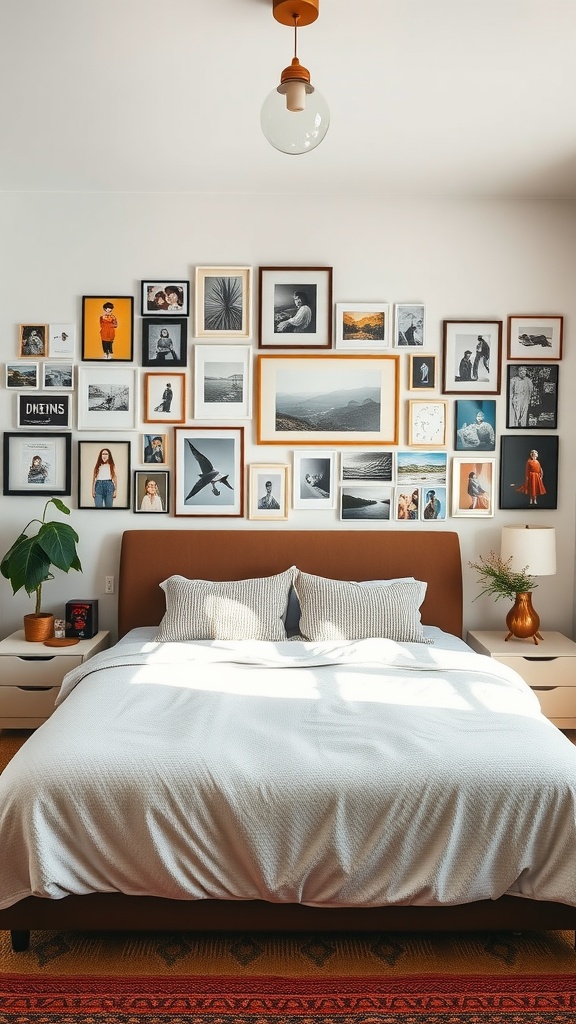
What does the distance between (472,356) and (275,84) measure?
181 cm

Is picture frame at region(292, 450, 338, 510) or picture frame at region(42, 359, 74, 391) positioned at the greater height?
picture frame at region(42, 359, 74, 391)

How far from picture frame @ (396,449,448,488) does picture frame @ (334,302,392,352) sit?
0.61 metres

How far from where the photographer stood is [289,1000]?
201 cm

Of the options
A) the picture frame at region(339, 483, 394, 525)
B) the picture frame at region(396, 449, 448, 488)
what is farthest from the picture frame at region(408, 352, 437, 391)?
the picture frame at region(339, 483, 394, 525)

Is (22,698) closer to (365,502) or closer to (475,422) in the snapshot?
(365,502)

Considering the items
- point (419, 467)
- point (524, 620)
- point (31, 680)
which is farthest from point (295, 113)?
point (31, 680)

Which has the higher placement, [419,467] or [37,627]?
[419,467]

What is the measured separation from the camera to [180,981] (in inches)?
81.9

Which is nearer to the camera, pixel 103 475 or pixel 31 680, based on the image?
pixel 31 680

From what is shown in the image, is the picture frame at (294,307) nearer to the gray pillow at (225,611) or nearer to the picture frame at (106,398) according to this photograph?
the picture frame at (106,398)

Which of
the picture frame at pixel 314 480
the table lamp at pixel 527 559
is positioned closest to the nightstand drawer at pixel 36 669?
the picture frame at pixel 314 480

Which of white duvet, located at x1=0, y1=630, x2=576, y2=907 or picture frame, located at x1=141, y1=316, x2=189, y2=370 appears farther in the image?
picture frame, located at x1=141, y1=316, x2=189, y2=370

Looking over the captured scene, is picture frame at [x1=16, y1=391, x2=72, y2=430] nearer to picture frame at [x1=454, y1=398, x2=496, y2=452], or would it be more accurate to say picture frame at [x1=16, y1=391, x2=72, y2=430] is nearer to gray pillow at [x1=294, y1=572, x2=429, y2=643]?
gray pillow at [x1=294, y1=572, x2=429, y2=643]

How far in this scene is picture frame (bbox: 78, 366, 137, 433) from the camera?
13.5ft
